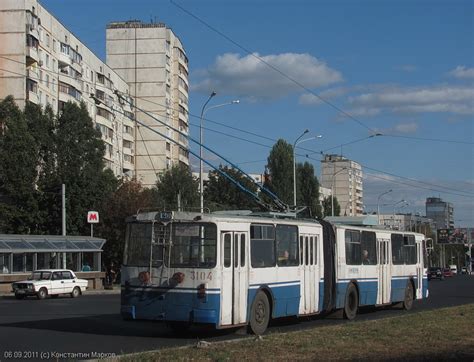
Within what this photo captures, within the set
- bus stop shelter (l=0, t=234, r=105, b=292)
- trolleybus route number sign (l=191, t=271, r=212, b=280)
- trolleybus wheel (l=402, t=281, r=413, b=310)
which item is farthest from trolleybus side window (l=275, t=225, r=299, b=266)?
bus stop shelter (l=0, t=234, r=105, b=292)

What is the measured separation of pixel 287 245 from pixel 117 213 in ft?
130

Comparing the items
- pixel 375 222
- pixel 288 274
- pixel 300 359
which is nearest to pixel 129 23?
pixel 375 222

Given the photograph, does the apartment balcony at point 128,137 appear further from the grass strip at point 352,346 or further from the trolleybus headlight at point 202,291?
the trolleybus headlight at point 202,291

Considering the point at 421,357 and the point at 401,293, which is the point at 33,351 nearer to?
the point at 421,357

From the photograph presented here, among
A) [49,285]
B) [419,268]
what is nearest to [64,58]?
[49,285]

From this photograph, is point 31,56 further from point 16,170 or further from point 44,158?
point 16,170

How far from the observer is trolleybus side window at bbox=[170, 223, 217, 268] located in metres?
15.2

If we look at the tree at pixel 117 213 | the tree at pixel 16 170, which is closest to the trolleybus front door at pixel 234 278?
the tree at pixel 117 213

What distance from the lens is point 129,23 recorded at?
96500 mm

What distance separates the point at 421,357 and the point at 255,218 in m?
6.37

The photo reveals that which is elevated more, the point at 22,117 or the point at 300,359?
the point at 22,117

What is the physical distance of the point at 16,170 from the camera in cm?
5362

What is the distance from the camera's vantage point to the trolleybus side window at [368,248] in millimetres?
22344

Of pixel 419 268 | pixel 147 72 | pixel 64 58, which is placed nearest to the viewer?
pixel 419 268
